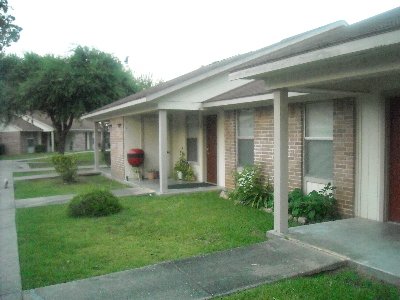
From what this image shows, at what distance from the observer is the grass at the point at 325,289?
4293 mm

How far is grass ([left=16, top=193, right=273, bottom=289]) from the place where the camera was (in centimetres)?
558

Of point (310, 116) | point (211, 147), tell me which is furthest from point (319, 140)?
point (211, 147)

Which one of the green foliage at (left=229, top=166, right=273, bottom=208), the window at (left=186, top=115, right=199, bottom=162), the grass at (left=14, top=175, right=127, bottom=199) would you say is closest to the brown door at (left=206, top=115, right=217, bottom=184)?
the window at (left=186, top=115, right=199, bottom=162)

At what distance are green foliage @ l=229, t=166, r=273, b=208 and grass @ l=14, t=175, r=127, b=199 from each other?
17.0ft

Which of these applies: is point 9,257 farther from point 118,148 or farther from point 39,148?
point 39,148

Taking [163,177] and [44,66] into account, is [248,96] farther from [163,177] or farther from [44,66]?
[44,66]

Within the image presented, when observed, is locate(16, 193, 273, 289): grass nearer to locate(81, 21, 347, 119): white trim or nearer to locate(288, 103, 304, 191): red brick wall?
locate(288, 103, 304, 191): red brick wall

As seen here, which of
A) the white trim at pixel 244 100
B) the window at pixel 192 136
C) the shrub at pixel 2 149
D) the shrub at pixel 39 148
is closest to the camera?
the white trim at pixel 244 100

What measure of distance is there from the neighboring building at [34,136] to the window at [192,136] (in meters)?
30.5

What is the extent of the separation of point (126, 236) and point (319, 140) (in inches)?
180

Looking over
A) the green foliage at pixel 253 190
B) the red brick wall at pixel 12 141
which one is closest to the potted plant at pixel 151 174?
the green foliage at pixel 253 190

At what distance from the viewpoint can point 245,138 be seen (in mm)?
11258

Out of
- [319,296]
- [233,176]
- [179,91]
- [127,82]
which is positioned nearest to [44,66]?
[127,82]

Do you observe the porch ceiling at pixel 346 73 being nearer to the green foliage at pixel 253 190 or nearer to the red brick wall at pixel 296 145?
the red brick wall at pixel 296 145
